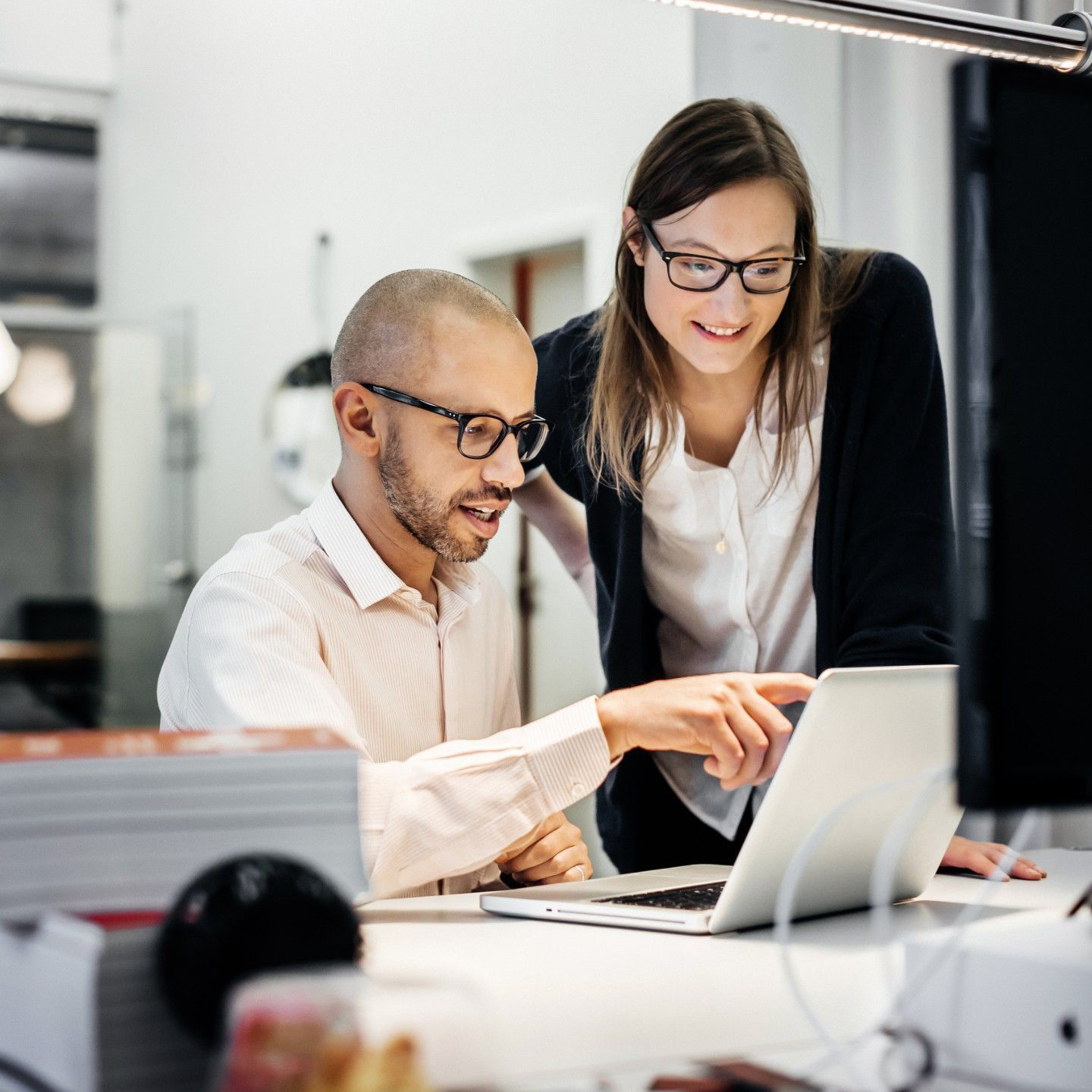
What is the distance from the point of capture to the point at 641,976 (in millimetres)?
871

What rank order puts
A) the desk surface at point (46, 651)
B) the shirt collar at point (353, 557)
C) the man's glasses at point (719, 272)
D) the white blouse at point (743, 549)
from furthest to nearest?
the desk surface at point (46, 651)
the white blouse at point (743, 549)
the man's glasses at point (719, 272)
the shirt collar at point (353, 557)

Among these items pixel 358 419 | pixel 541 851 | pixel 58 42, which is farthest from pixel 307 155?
pixel 541 851

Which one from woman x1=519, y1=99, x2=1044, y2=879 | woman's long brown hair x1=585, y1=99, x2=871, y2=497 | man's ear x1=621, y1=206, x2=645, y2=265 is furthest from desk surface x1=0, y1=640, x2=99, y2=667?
man's ear x1=621, y1=206, x2=645, y2=265

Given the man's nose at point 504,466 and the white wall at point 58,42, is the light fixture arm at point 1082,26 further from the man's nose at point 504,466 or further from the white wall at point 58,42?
the white wall at point 58,42

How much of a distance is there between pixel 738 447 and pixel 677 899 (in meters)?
0.69

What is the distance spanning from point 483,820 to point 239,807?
0.46 meters

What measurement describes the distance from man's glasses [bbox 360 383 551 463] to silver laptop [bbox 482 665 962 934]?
1.66ft

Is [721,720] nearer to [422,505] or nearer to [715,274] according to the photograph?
[422,505]

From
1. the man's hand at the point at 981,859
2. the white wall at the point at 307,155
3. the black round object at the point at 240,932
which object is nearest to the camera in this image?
the black round object at the point at 240,932

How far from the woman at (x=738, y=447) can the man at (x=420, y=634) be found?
0.15 meters

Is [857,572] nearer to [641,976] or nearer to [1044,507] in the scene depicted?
[641,976]

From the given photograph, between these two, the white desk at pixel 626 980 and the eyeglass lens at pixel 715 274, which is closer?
the white desk at pixel 626 980

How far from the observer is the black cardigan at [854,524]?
1512 millimetres

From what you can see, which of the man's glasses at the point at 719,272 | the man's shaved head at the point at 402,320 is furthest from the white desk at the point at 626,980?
the man's glasses at the point at 719,272
